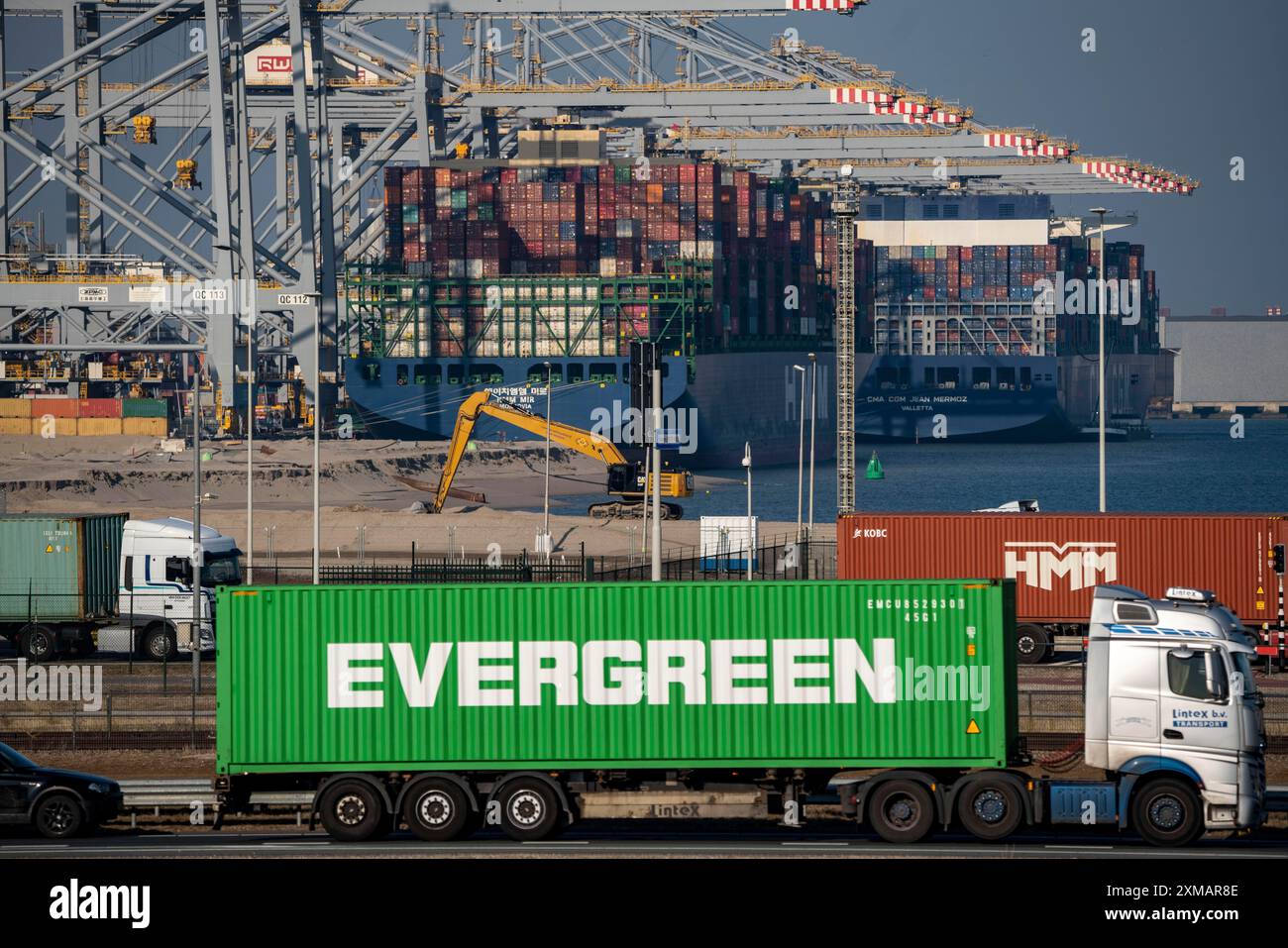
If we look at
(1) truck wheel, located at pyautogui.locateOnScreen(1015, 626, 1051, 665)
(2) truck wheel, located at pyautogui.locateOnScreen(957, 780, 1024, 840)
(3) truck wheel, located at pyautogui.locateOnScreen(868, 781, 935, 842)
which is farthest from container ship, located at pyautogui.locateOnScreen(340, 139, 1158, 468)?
(2) truck wheel, located at pyautogui.locateOnScreen(957, 780, 1024, 840)

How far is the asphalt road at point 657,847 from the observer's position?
2028 cm

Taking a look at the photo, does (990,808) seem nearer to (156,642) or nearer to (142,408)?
(156,642)

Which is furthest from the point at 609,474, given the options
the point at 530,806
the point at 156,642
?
the point at 530,806

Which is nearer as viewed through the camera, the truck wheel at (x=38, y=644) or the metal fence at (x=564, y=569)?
the truck wheel at (x=38, y=644)

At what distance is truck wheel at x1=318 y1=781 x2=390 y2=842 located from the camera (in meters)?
21.5

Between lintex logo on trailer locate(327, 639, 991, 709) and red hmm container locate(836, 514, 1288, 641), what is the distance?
16291mm

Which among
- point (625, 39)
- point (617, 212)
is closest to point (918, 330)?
point (625, 39)

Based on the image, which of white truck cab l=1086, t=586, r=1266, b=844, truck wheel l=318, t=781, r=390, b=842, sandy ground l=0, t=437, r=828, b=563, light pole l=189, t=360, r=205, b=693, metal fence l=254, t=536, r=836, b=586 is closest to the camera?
white truck cab l=1086, t=586, r=1266, b=844

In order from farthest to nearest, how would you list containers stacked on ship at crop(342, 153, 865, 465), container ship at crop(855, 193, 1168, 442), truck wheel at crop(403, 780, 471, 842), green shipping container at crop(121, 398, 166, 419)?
container ship at crop(855, 193, 1168, 442)
containers stacked on ship at crop(342, 153, 865, 465)
green shipping container at crop(121, 398, 166, 419)
truck wheel at crop(403, 780, 471, 842)

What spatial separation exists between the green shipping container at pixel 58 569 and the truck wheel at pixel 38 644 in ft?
1.21

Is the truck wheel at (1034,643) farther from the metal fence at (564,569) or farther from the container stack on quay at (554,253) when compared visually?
the container stack on quay at (554,253)

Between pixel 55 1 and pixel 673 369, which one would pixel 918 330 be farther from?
pixel 55 1

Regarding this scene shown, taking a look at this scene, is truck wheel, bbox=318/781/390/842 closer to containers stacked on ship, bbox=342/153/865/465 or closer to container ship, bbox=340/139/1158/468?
container ship, bbox=340/139/1158/468

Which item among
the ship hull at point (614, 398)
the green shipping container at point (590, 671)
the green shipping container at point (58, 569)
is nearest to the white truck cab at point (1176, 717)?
the green shipping container at point (590, 671)
